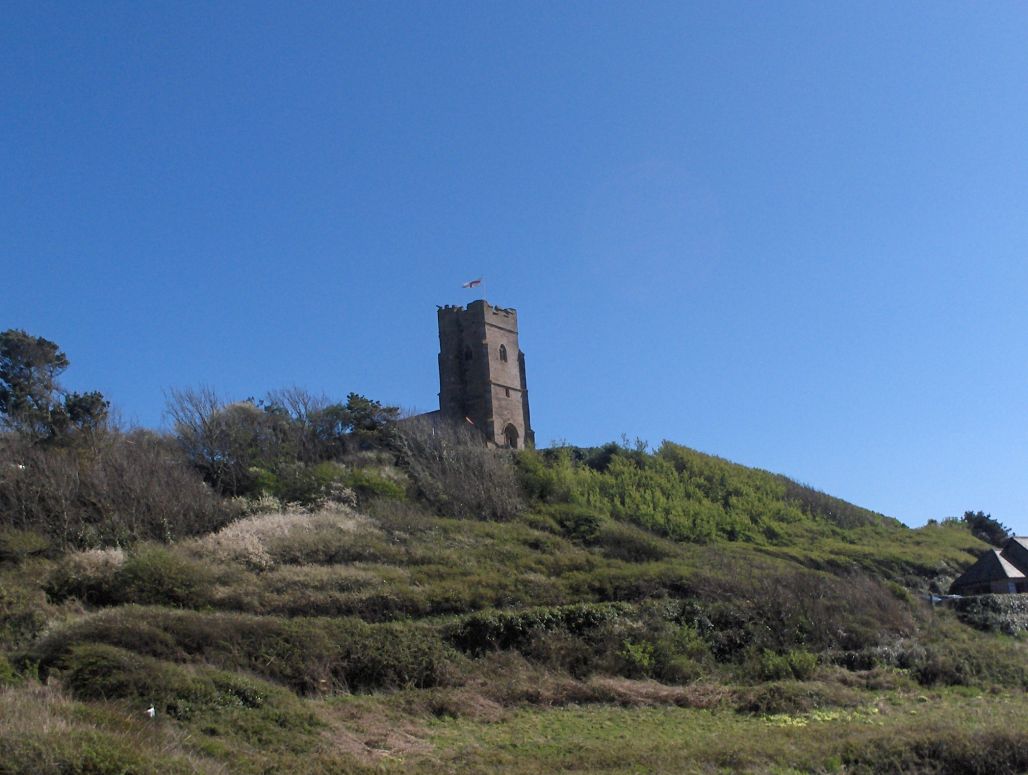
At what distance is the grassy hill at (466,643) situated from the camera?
13195 millimetres

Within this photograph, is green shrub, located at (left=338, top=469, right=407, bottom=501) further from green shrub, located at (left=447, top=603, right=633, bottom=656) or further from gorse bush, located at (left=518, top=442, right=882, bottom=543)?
green shrub, located at (left=447, top=603, right=633, bottom=656)

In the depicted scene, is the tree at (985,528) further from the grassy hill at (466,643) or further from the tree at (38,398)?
the tree at (38,398)

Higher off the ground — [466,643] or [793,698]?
[466,643]

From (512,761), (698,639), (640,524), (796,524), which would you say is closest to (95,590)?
(512,761)

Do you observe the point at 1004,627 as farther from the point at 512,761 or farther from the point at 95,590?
the point at 95,590

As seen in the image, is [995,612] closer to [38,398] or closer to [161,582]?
[161,582]

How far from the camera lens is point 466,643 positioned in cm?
1989

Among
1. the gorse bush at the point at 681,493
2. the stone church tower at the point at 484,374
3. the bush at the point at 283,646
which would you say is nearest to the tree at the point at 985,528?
the gorse bush at the point at 681,493

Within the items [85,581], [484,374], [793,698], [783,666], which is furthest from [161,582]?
[484,374]

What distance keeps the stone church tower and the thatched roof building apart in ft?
67.1

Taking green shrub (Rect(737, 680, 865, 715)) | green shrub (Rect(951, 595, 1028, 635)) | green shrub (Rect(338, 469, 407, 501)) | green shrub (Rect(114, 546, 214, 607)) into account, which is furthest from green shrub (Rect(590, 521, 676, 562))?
green shrub (Rect(114, 546, 214, 607))

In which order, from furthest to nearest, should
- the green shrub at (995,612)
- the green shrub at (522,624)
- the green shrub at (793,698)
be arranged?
the green shrub at (995,612) < the green shrub at (522,624) < the green shrub at (793,698)

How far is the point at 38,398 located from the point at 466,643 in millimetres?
22017

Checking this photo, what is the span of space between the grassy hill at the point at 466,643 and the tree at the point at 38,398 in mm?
3048
